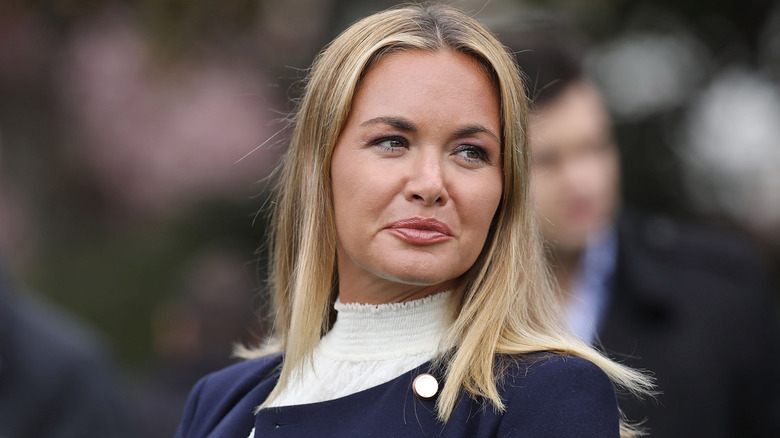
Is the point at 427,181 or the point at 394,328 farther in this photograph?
the point at 394,328

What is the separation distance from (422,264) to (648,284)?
190 cm

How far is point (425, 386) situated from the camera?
7.87ft

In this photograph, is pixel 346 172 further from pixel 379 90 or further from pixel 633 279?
pixel 633 279

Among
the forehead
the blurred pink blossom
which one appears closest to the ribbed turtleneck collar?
the forehead

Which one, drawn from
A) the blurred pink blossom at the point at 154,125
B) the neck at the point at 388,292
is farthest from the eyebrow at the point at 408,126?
the blurred pink blossom at the point at 154,125

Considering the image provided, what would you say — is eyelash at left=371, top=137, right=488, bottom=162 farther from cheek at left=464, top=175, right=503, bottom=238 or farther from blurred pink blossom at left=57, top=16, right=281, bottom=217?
blurred pink blossom at left=57, top=16, right=281, bottom=217

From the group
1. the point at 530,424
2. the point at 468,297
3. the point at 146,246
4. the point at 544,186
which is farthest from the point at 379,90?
the point at 146,246

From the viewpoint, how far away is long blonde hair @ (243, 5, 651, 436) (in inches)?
96.0

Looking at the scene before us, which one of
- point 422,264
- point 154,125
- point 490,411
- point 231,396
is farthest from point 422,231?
point 154,125

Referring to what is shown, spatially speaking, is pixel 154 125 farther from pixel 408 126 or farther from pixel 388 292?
pixel 408 126

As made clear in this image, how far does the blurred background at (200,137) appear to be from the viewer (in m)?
6.72

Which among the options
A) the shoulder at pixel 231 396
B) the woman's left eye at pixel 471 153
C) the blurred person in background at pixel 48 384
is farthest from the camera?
Answer: the blurred person in background at pixel 48 384

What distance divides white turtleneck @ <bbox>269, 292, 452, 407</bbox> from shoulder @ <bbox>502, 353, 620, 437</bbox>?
282 millimetres

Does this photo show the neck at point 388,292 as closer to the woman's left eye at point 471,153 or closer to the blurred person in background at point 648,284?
the woman's left eye at point 471,153
